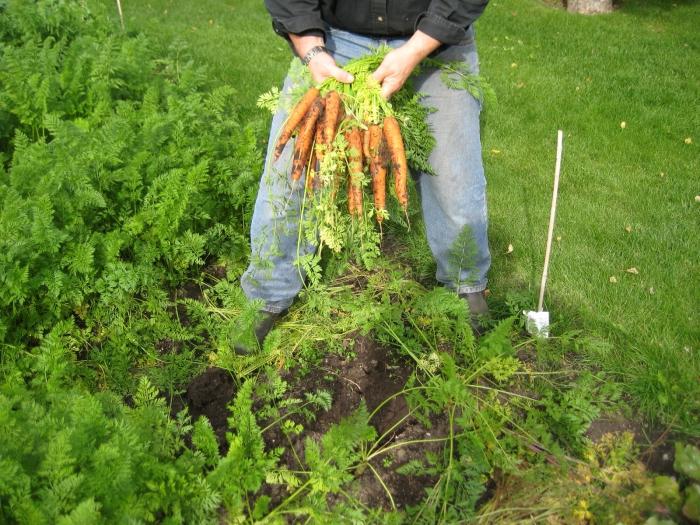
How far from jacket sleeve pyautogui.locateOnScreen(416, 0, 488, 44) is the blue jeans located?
0.54ft

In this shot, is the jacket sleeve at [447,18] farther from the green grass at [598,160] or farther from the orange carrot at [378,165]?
the green grass at [598,160]

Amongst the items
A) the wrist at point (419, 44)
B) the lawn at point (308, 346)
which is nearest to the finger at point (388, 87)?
the wrist at point (419, 44)

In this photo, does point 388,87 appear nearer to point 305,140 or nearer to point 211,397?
point 305,140

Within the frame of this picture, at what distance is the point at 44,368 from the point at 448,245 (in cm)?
182

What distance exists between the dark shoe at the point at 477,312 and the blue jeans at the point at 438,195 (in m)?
0.05

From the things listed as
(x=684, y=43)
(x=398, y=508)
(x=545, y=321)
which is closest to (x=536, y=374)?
(x=545, y=321)

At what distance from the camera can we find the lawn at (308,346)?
2.15 meters

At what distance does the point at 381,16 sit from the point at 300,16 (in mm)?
331

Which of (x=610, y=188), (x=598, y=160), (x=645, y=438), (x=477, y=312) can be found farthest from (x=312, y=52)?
(x=598, y=160)

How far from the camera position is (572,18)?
8172 millimetres

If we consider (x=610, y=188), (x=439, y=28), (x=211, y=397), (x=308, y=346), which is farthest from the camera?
(x=610, y=188)

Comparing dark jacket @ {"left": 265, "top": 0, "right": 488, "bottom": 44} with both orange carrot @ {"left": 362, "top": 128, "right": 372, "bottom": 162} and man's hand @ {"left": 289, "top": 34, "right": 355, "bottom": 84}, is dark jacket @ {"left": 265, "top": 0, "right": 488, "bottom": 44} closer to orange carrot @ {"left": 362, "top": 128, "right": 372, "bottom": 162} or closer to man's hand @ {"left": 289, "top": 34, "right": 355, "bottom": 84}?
man's hand @ {"left": 289, "top": 34, "right": 355, "bottom": 84}

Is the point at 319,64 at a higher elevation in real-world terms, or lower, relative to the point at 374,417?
higher

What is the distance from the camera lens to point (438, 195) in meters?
2.74
